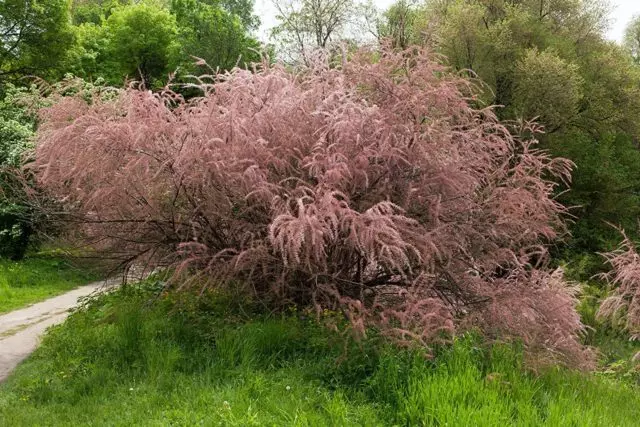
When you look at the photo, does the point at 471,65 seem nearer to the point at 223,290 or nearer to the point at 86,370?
the point at 223,290

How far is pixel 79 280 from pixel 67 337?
814cm

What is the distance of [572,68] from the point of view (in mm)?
17938

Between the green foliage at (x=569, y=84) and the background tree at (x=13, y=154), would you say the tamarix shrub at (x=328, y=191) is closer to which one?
the background tree at (x=13, y=154)

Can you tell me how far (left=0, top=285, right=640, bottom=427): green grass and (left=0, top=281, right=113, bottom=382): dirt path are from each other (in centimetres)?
96

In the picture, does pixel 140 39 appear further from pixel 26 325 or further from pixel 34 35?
pixel 26 325

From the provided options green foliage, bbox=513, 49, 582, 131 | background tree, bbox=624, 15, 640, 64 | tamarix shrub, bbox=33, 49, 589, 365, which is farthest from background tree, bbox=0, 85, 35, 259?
background tree, bbox=624, 15, 640, 64

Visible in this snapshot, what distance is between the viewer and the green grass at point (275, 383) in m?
4.30

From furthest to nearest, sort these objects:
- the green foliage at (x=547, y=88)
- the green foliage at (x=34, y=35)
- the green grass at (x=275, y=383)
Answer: the green foliage at (x=34, y=35) → the green foliage at (x=547, y=88) → the green grass at (x=275, y=383)

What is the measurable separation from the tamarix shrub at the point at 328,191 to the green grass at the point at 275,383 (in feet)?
1.53

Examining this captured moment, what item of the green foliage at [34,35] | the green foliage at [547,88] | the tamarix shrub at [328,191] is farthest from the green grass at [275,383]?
the green foliage at [34,35]

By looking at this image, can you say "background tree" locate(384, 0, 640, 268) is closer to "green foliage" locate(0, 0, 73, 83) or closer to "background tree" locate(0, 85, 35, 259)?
"background tree" locate(0, 85, 35, 259)

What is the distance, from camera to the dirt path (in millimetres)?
7234

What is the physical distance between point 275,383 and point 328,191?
169 centimetres

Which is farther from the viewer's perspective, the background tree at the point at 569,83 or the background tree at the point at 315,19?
the background tree at the point at 315,19
